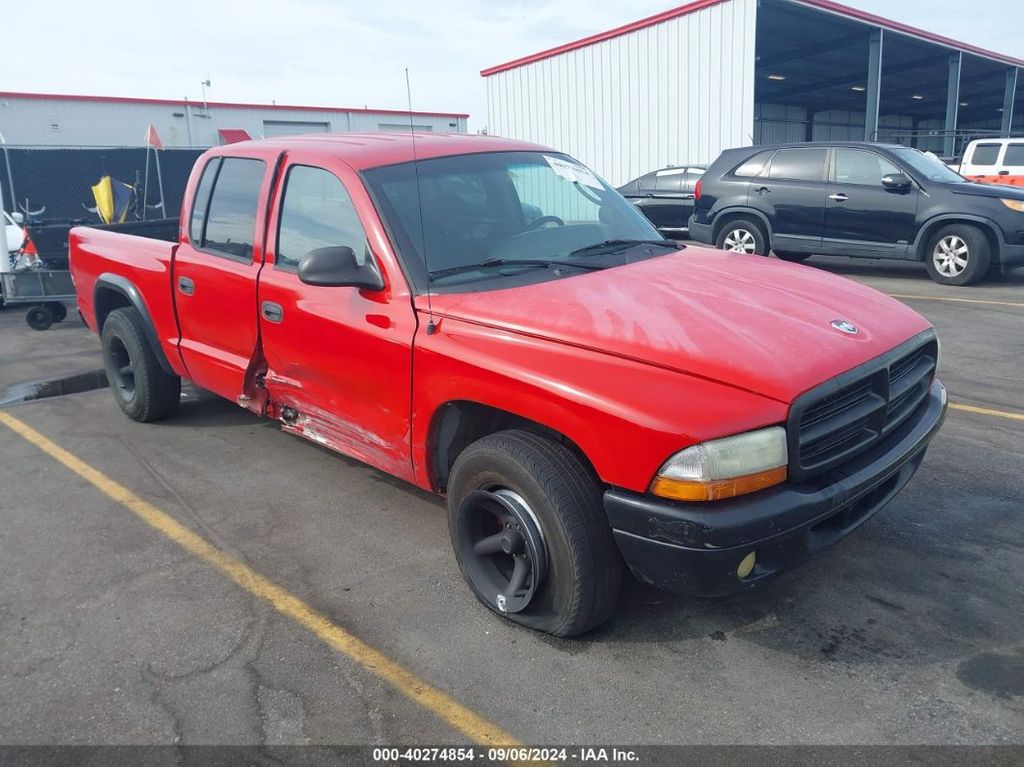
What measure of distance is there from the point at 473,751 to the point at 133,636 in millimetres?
1476

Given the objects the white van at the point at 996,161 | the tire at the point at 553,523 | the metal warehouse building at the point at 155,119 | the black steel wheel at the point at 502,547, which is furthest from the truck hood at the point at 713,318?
the metal warehouse building at the point at 155,119

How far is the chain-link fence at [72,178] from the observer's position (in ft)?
39.1

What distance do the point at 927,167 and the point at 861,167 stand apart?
2.61ft

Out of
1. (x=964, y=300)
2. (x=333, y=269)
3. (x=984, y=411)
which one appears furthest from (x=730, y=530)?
(x=964, y=300)

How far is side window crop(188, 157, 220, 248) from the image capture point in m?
4.72

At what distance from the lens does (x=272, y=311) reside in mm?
4027

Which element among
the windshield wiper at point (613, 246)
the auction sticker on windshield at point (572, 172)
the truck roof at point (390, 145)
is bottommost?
the windshield wiper at point (613, 246)

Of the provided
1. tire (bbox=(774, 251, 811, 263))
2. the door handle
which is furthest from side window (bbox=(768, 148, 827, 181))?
the door handle

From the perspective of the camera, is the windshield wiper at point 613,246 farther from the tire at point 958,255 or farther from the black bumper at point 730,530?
the tire at point 958,255

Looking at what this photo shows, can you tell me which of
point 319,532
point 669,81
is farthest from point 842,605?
point 669,81

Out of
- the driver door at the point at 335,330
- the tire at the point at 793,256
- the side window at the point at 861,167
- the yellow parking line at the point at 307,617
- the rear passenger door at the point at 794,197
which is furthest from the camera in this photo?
the tire at the point at 793,256

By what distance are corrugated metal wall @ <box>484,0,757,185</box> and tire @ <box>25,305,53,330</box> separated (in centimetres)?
1392

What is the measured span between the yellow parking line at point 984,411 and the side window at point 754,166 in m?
6.92

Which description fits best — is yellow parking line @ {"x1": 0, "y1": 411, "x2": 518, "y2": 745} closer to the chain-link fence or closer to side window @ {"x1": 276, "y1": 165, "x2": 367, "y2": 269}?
side window @ {"x1": 276, "y1": 165, "x2": 367, "y2": 269}
